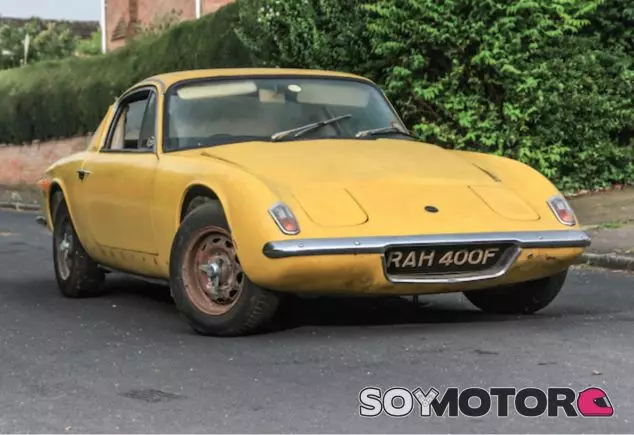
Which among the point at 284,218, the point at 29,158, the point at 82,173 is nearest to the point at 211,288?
the point at 284,218

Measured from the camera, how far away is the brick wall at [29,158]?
30.8m

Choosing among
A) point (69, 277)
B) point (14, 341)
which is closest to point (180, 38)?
point (69, 277)

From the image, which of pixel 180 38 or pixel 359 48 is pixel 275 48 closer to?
pixel 359 48

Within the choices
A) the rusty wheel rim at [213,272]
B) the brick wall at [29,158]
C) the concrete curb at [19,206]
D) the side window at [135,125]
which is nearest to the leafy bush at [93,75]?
the brick wall at [29,158]

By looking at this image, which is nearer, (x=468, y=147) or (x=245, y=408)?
(x=245, y=408)

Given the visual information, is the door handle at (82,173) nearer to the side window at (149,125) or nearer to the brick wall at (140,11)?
the side window at (149,125)

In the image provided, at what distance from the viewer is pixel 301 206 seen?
6.20 metres

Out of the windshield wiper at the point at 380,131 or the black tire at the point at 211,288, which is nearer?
the black tire at the point at 211,288

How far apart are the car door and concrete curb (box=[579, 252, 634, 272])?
183 inches

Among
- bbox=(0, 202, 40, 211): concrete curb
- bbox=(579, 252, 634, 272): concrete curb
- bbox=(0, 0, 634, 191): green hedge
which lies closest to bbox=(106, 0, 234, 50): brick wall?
bbox=(0, 202, 40, 211): concrete curb

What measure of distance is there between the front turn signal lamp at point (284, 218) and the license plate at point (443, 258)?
0.49 m

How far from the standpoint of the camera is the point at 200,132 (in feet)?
24.2

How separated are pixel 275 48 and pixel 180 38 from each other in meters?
6.80

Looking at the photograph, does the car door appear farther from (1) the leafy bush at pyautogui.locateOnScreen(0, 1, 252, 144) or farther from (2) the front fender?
(1) the leafy bush at pyautogui.locateOnScreen(0, 1, 252, 144)
